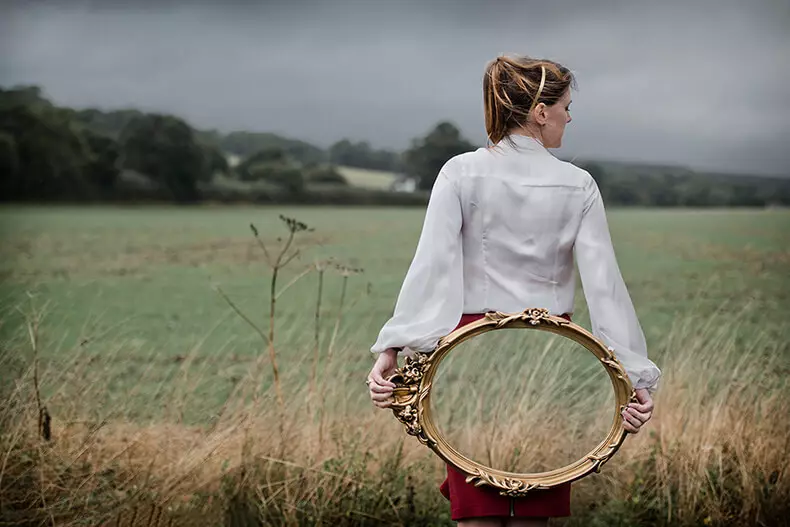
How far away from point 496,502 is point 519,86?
929mm

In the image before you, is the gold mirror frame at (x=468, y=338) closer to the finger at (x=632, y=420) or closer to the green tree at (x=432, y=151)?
the finger at (x=632, y=420)

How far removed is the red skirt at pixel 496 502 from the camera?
2.02 metres

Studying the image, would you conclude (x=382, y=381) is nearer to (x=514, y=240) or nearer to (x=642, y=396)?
(x=514, y=240)

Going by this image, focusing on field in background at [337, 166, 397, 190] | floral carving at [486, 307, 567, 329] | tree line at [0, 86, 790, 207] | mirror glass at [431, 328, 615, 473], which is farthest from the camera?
field in background at [337, 166, 397, 190]

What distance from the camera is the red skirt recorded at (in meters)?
2.02

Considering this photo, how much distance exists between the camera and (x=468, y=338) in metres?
1.92

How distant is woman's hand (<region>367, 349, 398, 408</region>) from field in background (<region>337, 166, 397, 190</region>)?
89.7 inches

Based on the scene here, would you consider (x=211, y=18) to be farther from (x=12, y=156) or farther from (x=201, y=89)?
(x=12, y=156)

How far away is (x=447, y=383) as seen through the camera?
9.87ft

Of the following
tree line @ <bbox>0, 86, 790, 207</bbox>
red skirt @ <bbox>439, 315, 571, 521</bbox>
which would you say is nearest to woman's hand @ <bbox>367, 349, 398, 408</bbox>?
red skirt @ <bbox>439, 315, 571, 521</bbox>

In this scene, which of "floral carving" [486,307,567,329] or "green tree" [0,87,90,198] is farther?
"green tree" [0,87,90,198]

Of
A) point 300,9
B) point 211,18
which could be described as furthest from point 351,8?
point 211,18

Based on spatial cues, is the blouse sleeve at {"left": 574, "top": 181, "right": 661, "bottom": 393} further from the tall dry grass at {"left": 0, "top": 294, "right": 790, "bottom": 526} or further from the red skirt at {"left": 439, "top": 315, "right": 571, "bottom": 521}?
the tall dry grass at {"left": 0, "top": 294, "right": 790, "bottom": 526}

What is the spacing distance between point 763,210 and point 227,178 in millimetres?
2527
